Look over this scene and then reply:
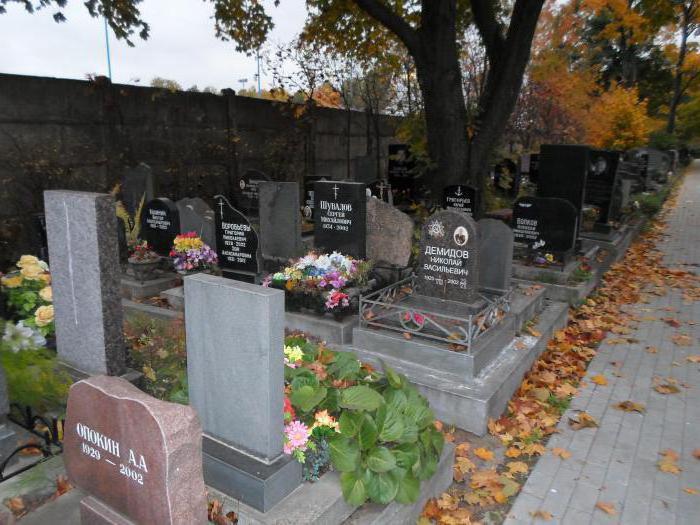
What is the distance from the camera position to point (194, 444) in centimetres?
219

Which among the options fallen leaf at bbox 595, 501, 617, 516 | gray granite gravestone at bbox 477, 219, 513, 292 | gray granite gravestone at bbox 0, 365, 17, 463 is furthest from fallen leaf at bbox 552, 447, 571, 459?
gray granite gravestone at bbox 0, 365, 17, 463

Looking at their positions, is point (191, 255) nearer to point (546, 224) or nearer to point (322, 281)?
point (322, 281)

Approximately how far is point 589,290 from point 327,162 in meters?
10.1

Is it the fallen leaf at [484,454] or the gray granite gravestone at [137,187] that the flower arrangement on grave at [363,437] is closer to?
the fallen leaf at [484,454]

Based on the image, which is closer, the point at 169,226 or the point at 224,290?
the point at 224,290

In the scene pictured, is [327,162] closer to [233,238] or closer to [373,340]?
[233,238]

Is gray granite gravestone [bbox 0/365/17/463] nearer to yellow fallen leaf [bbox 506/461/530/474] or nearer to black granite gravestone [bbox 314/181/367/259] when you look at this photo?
yellow fallen leaf [bbox 506/461/530/474]

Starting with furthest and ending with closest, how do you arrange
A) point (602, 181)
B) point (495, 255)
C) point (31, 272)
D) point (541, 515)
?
point (602, 181)
point (495, 255)
point (31, 272)
point (541, 515)

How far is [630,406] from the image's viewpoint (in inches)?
196

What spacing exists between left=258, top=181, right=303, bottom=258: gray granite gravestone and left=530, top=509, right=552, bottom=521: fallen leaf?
5127mm

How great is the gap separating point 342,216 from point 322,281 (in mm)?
1208

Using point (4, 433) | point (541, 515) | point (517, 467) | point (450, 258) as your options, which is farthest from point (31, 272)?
point (541, 515)

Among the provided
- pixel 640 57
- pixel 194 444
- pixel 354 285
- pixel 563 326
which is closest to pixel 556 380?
pixel 563 326

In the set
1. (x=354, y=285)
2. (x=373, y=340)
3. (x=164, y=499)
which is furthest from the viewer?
(x=354, y=285)
